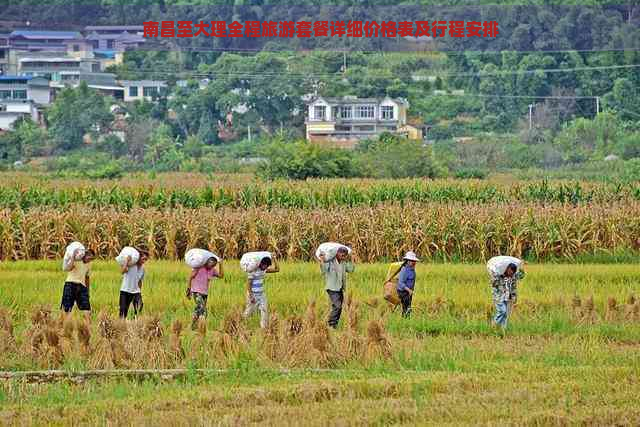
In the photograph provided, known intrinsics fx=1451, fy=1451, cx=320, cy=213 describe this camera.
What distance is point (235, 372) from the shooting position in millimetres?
14641

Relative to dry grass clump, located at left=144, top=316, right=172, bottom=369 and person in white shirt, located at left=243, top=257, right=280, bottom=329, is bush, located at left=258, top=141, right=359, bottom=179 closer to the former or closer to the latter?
person in white shirt, located at left=243, top=257, right=280, bottom=329

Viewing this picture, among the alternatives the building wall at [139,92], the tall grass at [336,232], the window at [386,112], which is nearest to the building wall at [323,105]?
the window at [386,112]

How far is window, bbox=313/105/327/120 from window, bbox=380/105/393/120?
3905 mm

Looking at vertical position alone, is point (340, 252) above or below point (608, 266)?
above

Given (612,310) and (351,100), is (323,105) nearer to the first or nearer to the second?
(351,100)

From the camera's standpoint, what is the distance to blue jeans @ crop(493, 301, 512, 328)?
17953mm

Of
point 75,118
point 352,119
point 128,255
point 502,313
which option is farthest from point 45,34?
point 502,313

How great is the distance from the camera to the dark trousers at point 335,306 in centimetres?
1800

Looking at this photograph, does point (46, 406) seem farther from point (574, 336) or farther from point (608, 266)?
point (608, 266)

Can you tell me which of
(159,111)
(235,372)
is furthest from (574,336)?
(159,111)

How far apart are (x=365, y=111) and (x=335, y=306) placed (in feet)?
243

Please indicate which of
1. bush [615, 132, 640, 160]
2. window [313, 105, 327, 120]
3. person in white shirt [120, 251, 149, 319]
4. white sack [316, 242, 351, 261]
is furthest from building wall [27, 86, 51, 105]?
white sack [316, 242, 351, 261]

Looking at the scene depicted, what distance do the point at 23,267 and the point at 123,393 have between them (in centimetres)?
1217

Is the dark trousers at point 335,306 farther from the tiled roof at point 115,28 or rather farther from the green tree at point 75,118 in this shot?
the tiled roof at point 115,28
